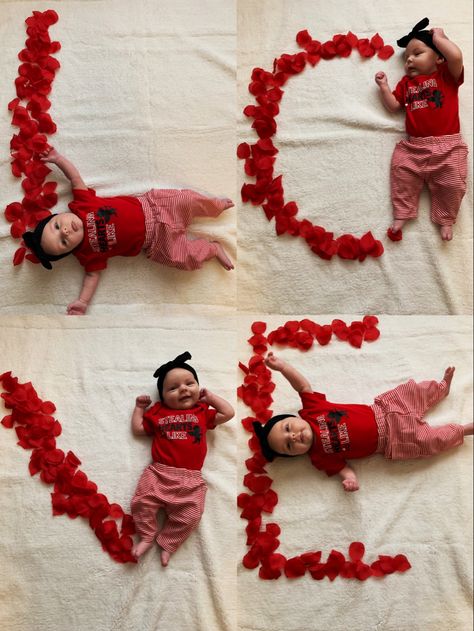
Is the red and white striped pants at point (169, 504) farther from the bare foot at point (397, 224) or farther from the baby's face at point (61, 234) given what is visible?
the bare foot at point (397, 224)

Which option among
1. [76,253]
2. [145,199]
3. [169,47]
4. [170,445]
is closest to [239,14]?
[169,47]

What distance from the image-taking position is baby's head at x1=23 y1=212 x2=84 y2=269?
1.46m

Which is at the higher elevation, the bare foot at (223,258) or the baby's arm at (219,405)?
the bare foot at (223,258)

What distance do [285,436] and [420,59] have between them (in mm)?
896

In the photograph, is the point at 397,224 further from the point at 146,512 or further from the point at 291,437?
the point at 146,512

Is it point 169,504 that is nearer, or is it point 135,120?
point 169,504

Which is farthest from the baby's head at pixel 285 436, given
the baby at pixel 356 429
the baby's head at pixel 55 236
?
the baby's head at pixel 55 236

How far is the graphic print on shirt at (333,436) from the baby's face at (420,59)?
0.81m

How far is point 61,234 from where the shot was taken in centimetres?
146

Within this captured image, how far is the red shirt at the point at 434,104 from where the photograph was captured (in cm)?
153

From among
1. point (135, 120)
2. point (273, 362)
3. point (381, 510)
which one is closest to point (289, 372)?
point (273, 362)

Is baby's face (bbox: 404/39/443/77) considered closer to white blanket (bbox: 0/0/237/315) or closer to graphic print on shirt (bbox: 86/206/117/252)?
white blanket (bbox: 0/0/237/315)

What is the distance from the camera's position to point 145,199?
5.04ft

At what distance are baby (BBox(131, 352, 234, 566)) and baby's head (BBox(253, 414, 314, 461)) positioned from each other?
0.09 m
